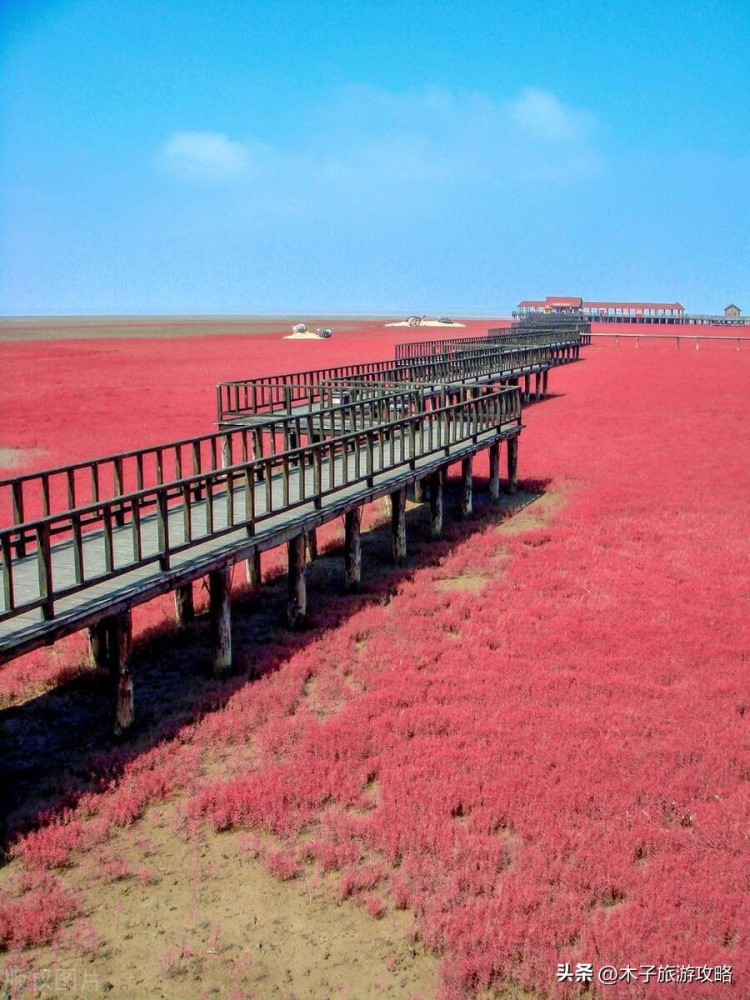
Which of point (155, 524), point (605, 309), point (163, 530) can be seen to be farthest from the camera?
point (605, 309)

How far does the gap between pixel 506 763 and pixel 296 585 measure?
4799 mm

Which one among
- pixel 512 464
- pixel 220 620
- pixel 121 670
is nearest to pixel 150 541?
pixel 220 620

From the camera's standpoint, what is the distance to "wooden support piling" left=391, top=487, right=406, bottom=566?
1519 cm

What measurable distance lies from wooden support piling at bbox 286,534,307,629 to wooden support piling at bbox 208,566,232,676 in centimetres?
162

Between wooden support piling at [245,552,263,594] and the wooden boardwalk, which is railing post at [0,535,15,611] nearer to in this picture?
the wooden boardwalk

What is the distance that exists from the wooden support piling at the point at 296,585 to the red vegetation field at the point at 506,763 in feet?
1.20

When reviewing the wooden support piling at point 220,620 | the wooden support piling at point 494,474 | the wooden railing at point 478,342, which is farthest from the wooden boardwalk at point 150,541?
the wooden railing at point 478,342

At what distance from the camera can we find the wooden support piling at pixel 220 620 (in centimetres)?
1053

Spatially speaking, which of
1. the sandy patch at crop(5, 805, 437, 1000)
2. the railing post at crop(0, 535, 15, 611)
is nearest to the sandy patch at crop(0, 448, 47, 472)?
the railing post at crop(0, 535, 15, 611)

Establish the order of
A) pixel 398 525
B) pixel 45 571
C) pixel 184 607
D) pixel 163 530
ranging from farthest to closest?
pixel 398 525, pixel 184 607, pixel 163 530, pixel 45 571

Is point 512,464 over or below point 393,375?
below

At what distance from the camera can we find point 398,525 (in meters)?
15.4

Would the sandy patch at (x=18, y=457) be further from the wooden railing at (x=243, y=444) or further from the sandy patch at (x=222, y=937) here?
the sandy patch at (x=222, y=937)

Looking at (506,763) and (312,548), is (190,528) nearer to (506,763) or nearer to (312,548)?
(506,763)
